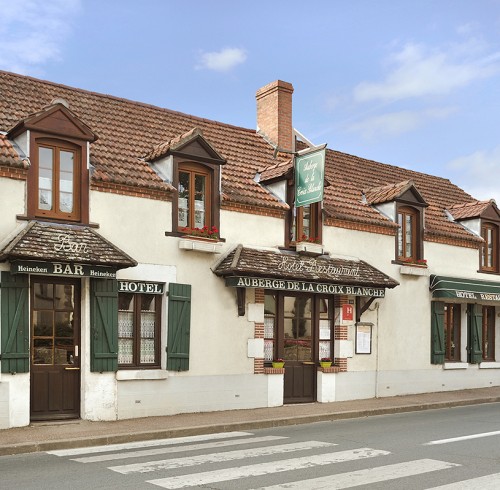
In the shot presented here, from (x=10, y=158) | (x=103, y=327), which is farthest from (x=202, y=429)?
(x=10, y=158)

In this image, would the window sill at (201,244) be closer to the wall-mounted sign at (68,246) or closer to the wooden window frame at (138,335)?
the wooden window frame at (138,335)

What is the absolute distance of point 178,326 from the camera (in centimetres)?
1398

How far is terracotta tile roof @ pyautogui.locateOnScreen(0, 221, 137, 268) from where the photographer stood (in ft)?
38.1

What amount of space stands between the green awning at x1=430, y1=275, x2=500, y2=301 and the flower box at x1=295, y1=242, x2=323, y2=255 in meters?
4.36

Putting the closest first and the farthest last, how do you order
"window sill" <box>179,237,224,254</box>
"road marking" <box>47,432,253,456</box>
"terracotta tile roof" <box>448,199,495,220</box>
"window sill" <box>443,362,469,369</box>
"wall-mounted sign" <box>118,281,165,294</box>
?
1. "road marking" <box>47,432,253,456</box>
2. "wall-mounted sign" <box>118,281,165,294</box>
3. "window sill" <box>179,237,224,254</box>
4. "window sill" <box>443,362,469,369</box>
5. "terracotta tile roof" <box>448,199,495,220</box>

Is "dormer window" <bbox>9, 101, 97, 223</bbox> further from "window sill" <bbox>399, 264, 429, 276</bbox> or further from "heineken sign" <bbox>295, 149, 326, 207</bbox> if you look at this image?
"window sill" <bbox>399, 264, 429, 276</bbox>

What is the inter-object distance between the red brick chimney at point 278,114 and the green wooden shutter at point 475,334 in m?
7.10

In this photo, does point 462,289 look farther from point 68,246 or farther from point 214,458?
point 214,458

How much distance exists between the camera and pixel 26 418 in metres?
12.0

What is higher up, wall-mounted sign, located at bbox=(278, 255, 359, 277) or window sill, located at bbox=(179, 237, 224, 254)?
window sill, located at bbox=(179, 237, 224, 254)

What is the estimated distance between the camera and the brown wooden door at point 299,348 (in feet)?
53.0

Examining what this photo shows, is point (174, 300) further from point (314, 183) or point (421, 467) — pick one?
point (421, 467)

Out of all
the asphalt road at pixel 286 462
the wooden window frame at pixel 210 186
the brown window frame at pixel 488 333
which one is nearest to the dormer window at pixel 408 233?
the brown window frame at pixel 488 333

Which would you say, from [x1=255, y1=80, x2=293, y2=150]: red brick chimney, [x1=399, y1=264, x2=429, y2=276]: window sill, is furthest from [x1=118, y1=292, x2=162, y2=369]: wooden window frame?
[x1=399, y1=264, x2=429, y2=276]: window sill
